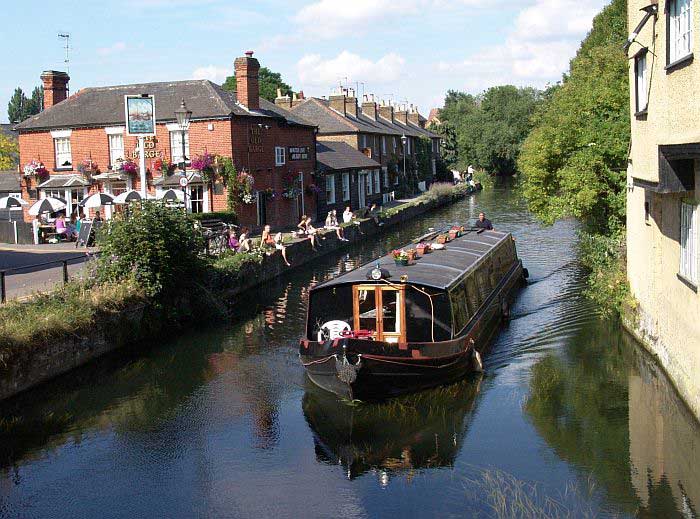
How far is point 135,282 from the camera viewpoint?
56.2 feet

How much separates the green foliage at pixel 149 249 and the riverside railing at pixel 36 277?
0.91 meters

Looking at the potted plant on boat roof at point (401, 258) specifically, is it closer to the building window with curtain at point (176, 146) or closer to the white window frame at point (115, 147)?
the building window with curtain at point (176, 146)

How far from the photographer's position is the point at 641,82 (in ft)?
48.4

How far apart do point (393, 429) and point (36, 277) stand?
1123 centimetres

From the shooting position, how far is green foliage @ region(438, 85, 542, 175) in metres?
69.5

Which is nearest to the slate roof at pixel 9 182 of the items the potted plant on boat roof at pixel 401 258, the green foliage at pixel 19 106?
the potted plant on boat roof at pixel 401 258

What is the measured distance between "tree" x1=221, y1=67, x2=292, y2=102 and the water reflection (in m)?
66.7

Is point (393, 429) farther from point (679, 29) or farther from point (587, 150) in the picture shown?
point (587, 150)

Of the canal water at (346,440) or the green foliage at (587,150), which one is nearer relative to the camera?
the canal water at (346,440)

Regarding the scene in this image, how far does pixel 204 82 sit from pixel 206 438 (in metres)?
22.6

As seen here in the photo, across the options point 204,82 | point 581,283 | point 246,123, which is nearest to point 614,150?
point 581,283

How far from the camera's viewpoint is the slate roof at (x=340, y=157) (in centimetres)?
4153

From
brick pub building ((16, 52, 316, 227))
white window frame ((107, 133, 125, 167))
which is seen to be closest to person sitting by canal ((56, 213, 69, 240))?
brick pub building ((16, 52, 316, 227))

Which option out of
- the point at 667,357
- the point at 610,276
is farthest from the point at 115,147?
the point at 667,357
